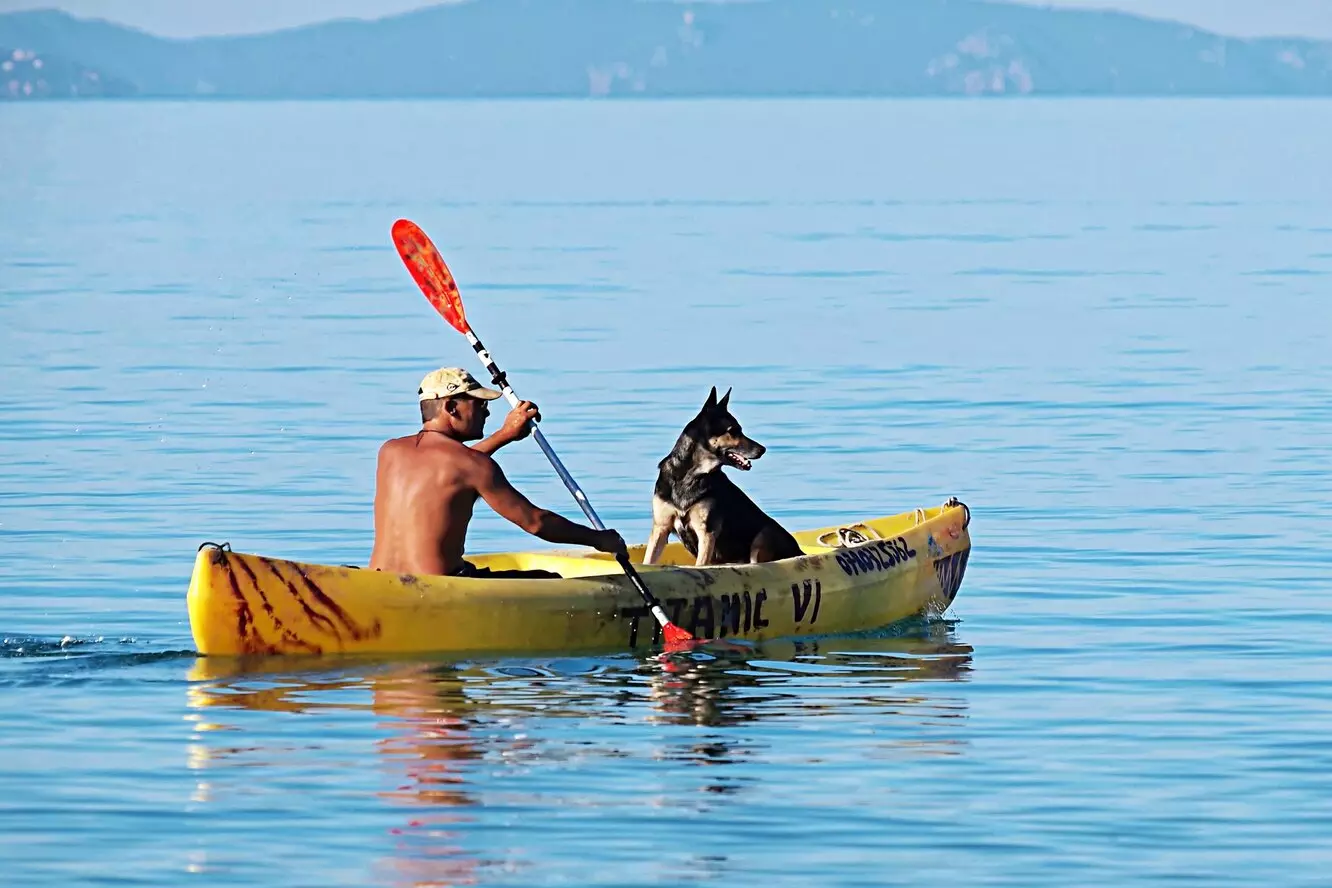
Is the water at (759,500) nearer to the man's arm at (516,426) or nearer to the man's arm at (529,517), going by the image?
the man's arm at (529,517)

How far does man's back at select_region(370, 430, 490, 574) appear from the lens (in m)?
13.3

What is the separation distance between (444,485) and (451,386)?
50 centimetres

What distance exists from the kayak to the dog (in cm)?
35

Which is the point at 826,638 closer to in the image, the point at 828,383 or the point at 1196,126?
the point at 828,383

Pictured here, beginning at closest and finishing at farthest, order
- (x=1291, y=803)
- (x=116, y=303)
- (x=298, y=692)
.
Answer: (x=1291, y=803)
(x=298, y=692)
(x=116, y=303)

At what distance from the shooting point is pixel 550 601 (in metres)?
13.6

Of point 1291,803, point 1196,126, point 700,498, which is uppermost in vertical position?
point 1196,126

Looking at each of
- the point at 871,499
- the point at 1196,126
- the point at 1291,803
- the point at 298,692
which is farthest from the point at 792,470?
the point at 1196,126

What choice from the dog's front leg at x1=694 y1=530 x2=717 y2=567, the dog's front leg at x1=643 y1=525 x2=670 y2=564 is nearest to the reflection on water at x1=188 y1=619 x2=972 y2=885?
the dog's front leg at x1=694 y1=530 x2=717 y2=567

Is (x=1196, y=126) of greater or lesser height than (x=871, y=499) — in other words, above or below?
above

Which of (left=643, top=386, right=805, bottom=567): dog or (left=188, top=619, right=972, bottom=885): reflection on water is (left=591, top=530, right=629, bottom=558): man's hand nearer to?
(left=188, top=619, right=972, bottom=885): reflection on water

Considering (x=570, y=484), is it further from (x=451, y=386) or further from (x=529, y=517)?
(x=451, y=386)

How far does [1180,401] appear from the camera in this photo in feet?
87.1

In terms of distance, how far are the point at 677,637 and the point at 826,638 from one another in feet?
3.70
